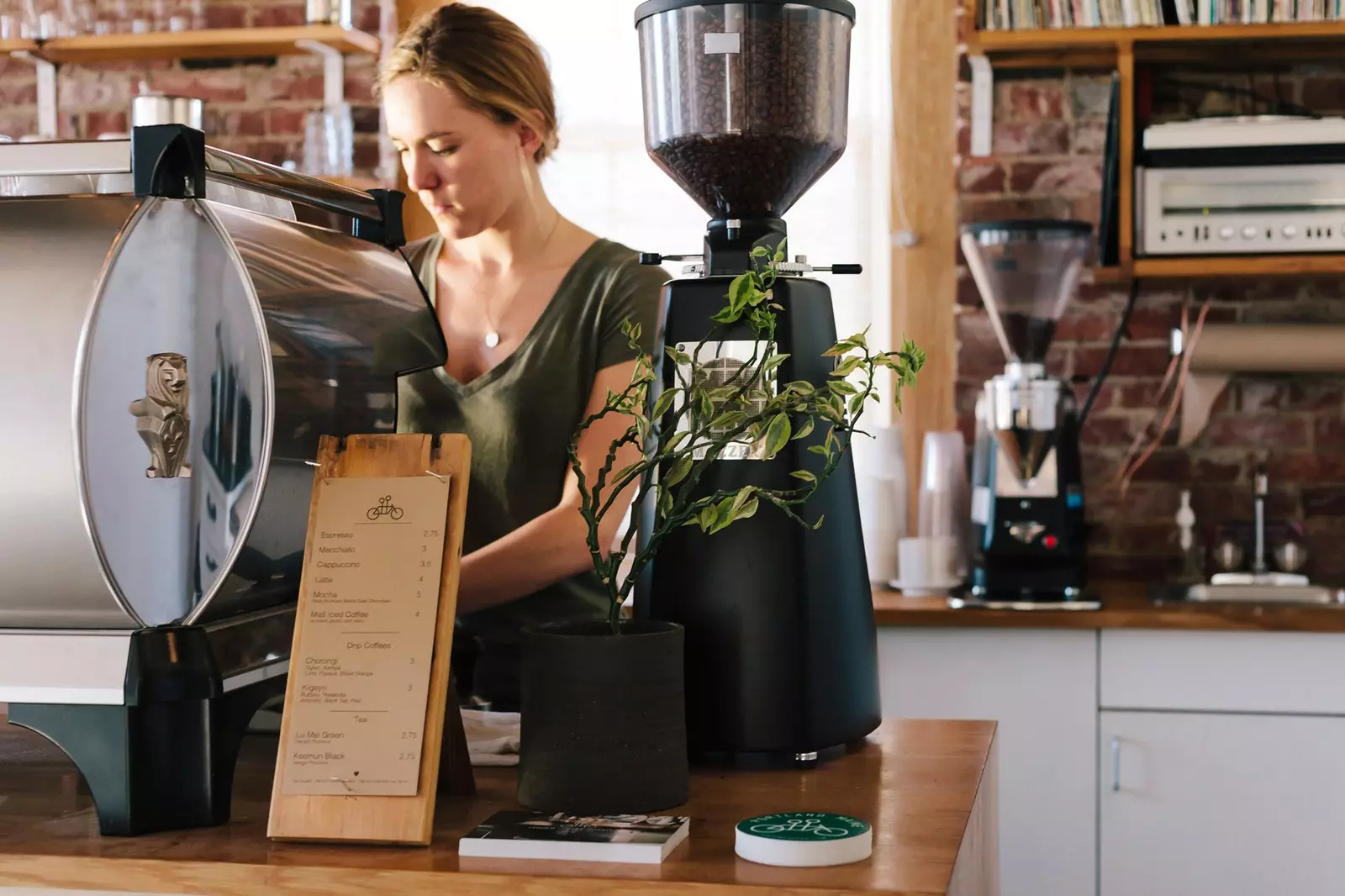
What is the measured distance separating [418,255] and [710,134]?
72 centimetres

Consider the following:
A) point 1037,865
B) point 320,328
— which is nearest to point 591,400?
point 320,328

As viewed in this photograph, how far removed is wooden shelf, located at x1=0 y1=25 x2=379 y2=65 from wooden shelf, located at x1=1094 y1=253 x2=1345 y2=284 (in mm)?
1666

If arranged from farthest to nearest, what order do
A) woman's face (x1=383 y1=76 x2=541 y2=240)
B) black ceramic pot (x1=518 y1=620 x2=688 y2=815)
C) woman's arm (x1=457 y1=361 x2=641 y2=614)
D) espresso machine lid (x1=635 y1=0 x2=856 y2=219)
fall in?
woman's face (x1=383 y1=76 x2=541 y2=240)
woman's arm (x1=457 y1=361 x2=641 y2=614)
espresso machine lid (x1=635 y1=0 x2=856 y2=219)
black ceramic pot (x1=518 y1=620 x2=688 y2=815)

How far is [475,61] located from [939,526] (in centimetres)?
145

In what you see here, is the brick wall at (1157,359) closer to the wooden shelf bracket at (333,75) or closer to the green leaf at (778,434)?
the wooden shelf bracket at (333,75)

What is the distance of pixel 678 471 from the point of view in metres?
1.05

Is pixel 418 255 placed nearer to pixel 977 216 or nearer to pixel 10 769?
pixel 10 769

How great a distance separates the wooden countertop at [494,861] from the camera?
0.82 m

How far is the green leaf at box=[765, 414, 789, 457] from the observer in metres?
1.03

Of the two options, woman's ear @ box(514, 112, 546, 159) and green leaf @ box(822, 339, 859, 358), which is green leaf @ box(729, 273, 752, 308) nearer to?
Result: green leaf @ box(822, 339, 859, 358)

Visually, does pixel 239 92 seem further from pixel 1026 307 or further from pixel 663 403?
pixel 663 403

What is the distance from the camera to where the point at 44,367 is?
0.90m

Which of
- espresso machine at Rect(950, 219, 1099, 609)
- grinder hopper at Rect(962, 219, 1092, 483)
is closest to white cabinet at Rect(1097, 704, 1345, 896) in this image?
espresso machine at Rect(950, 219, 1099, 609)

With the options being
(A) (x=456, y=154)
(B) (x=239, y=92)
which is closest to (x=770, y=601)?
(A) (x=456, y=154)
